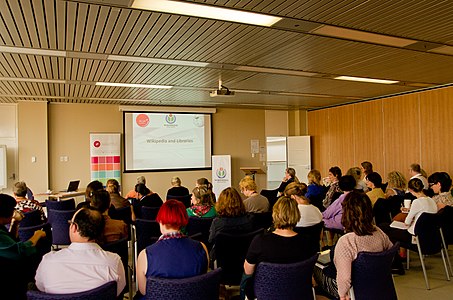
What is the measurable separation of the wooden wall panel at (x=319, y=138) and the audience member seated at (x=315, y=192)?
16.3 feet

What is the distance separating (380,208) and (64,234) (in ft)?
14.5

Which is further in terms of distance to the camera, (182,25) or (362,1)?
(182,25)

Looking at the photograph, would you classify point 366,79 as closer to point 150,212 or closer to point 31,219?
point 150,212

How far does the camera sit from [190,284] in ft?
6.94

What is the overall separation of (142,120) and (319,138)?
5.31 meters

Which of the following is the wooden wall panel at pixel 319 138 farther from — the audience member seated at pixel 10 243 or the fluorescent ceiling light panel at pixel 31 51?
the audience member seated at pixel 10 243

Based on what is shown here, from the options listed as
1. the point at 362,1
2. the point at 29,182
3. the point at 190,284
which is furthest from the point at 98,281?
the point at 29,182

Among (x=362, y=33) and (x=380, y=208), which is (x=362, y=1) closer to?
(x=362, y=33)

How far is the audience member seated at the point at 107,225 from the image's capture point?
3.70 metres

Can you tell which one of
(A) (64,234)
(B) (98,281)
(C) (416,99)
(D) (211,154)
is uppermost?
(C) (416,99)

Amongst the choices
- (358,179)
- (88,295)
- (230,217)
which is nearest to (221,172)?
(358,179)

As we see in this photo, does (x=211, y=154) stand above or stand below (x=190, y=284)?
above

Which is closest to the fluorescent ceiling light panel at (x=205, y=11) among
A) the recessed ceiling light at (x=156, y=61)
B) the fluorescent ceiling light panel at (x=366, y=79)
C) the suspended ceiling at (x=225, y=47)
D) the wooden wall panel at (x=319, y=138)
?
the suspended ceiling at (x=225, y=47)

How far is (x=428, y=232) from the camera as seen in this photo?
4.56 m
